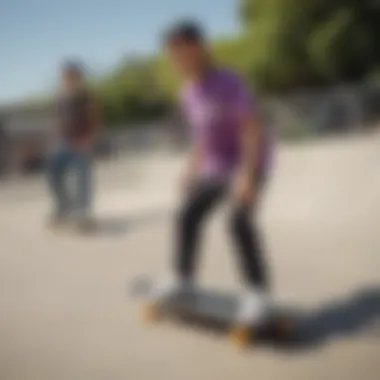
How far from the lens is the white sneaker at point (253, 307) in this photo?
80 cm

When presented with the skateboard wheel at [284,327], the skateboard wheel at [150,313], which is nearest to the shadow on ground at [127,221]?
the skateboard wheel at [150,313]

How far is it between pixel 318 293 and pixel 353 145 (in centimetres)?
21

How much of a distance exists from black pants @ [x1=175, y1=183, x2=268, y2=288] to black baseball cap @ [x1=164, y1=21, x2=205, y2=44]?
0.19 metres

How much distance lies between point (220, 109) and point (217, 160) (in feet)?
0.21

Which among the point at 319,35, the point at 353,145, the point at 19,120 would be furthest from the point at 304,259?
the point at 19,120

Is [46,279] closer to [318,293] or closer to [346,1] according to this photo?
[318,293]

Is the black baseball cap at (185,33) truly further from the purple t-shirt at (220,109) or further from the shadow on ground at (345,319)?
the shadow on ground at (345,319)

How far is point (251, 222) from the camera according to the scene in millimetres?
796

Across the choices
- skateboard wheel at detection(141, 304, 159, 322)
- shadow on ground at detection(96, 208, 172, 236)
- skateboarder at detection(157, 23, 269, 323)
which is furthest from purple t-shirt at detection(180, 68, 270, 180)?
skateboard wheel at detection(141, 304, 159, 322)

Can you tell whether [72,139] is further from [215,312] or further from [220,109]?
[215,312]

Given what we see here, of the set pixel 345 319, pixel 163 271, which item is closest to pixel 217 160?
pixel 163 271

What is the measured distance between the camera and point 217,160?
773mm

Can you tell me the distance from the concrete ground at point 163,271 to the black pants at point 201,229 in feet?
0.06

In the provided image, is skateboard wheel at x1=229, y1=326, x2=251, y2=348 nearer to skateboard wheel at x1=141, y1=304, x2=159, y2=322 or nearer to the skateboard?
the skateboard
